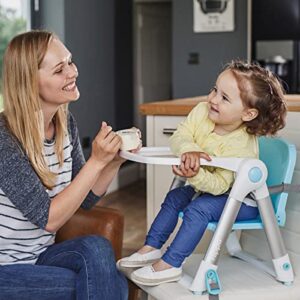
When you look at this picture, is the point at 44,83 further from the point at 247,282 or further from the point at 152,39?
the point at 152,39

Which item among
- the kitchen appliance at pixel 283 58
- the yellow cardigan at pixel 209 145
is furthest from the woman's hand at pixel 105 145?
the kitchen appliance at pixel 283 58

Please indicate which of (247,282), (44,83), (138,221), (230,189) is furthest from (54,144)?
(138,221)

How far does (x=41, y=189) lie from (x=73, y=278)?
264 millimetres

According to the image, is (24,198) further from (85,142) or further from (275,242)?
(85,142)

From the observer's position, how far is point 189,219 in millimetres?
1732

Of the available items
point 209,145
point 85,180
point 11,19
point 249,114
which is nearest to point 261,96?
point 249,114

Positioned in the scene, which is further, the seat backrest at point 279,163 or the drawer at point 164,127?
the drawer at point 164,127

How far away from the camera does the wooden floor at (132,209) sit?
412cm

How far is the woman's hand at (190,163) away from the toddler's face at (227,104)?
0.14 m

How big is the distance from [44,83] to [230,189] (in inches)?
23.6

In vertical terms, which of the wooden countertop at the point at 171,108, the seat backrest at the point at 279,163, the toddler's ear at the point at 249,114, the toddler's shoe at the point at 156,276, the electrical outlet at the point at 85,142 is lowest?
the electrical outlet at the point at 85,142

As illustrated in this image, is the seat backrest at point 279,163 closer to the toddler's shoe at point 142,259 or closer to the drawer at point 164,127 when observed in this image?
the toddler's shoe at point 142,259

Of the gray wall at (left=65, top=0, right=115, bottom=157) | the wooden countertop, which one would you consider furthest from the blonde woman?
the gray wall at (left=65, top=0, right=115, bottom=157)

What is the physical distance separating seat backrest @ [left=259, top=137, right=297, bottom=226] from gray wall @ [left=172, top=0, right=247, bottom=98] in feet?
11.9
